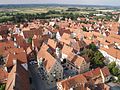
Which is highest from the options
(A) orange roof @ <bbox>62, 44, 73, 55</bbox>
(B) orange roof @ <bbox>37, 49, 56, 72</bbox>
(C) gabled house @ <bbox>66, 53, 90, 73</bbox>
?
(B) orange roof @ <bbox>37, 49, 56, 72</bbox>

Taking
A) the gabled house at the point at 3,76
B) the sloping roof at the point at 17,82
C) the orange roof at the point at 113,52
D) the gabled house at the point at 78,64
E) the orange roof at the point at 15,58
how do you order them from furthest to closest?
1. the orange roof at the point at 113,52
2. the gabled house at the point at 78,64
3. the orange roof at the point at 15,58
4. the gabled house at the point at 3,76
5. the sloping roof at the point at 17,82

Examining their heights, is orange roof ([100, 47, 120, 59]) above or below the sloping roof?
below

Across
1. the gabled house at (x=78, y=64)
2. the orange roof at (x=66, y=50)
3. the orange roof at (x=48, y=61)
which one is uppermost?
the orange roof at (x=48, y=61)

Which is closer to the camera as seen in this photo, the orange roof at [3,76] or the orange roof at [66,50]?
the orange roof at [3,76]

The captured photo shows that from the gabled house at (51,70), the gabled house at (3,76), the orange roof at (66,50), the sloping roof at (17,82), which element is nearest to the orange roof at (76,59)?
the orange roof at (66,50)

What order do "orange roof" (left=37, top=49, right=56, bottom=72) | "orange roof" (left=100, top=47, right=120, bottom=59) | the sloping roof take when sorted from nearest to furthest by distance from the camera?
1. the sloping roof
2. "orange roof" (left=37, top=49, right=56, bottom=72)
3. "orange roof" (left=100, top=47, right=120, bottom=59)

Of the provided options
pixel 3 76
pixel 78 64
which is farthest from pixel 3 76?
pixel 78 64

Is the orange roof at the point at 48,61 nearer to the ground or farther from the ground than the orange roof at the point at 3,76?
farther from the ground

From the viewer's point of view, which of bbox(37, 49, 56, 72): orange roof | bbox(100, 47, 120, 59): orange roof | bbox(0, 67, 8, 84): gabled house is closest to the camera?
bbox(0, 67, 8, 84): gabled house

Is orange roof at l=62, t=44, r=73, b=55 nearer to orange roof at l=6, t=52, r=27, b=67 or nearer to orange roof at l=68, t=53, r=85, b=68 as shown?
orange roof at l=68, t=53, r=85, b=68

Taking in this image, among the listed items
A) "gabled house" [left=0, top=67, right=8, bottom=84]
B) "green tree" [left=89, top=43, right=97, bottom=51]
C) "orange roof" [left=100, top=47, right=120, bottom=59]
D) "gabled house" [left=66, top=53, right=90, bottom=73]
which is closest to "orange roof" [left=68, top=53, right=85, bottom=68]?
"gabled house" [left=66, top=53, right=90, bottom=73]

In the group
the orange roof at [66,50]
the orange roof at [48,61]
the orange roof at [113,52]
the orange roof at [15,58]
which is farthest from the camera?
the orange roof at [113,52]

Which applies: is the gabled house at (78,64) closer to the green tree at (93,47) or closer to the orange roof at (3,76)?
the green tree at (93,47)

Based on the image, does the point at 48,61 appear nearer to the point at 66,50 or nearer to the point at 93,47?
the point at 66,50
